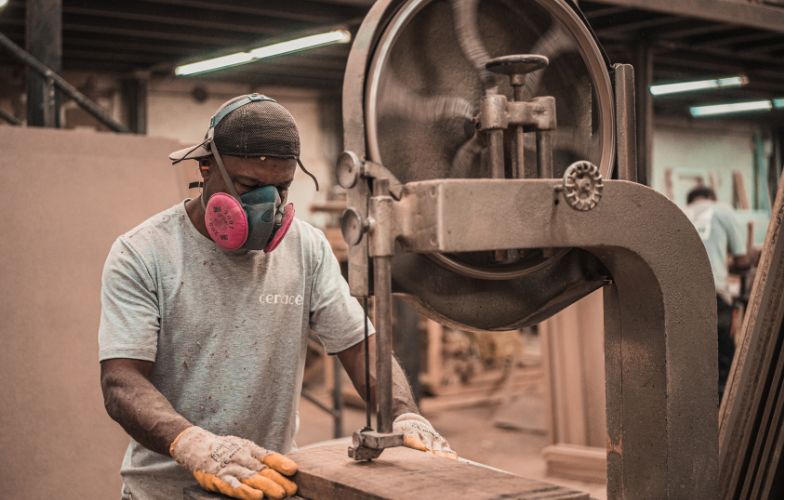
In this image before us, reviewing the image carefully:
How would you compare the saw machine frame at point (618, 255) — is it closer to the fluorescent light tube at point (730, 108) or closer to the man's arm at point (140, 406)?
the man's arm at point (140, 406)

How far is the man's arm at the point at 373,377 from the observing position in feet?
6.57

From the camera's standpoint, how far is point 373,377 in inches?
80.7

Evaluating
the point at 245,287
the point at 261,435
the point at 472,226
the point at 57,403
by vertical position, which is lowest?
the point at 57,403

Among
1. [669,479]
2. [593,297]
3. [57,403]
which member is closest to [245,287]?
[669,479]

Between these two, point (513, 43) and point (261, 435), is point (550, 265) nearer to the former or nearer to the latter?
point (513, 43)

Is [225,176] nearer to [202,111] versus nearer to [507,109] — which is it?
[507,109]

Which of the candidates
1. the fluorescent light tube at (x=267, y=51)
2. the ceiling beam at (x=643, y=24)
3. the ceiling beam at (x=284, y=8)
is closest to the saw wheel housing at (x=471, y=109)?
the ceiling beam at (x=284, y=8)

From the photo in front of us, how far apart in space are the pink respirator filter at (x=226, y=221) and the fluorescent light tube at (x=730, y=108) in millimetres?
10475

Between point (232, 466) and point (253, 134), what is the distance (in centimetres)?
69

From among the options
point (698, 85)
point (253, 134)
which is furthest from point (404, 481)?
point (698, 85)

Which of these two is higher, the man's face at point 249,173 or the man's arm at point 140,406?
the man's face at point 249,173

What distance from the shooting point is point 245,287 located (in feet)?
6.68

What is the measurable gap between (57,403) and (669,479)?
309 centimetres

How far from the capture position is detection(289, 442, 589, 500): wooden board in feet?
4.84
